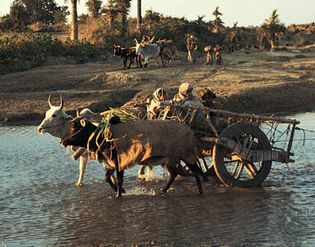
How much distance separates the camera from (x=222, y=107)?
21250 mm

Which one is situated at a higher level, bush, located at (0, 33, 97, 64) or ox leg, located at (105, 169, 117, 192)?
bush, located at (0, 33, 97, 64)

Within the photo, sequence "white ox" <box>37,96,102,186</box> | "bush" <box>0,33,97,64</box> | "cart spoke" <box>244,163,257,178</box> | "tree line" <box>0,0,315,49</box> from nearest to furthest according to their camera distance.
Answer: "white ox" <box>37,96,102,186</box> < "cart spoke" <box>244,163,257,178</box> < "bush" <box>0,33,97,64</box> < "tree line" <box>0,0,315,49</box>

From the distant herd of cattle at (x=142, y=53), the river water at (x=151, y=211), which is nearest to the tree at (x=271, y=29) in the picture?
the distant herd of cattle at (x=142, y=53)

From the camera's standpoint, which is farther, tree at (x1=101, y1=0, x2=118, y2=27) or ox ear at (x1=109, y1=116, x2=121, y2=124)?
tree at (x1=101, y1=0, x2=118, y2=27)

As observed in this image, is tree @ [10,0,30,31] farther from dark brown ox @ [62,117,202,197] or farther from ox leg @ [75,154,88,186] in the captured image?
dark brown ox @ [62,117,202,197]

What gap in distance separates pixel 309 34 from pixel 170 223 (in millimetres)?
56177

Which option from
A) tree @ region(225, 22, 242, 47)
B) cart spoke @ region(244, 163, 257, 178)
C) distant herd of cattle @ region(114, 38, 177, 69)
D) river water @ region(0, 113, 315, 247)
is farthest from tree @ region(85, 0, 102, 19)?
cart spoke @ region(244, 163, 257, 178)

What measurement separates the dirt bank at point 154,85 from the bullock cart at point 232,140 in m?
10.7

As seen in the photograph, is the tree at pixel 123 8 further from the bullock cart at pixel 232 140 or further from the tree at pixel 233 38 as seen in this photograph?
the bullock cart at pixel 232 140

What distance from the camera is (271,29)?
169 ft

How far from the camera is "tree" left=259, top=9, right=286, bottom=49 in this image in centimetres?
5103

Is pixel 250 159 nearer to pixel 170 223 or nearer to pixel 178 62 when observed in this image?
pixel 170 223

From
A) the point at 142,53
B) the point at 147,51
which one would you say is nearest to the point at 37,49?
the point at 142,53

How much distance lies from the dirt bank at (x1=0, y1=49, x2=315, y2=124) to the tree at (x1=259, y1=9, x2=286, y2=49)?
18.2m
